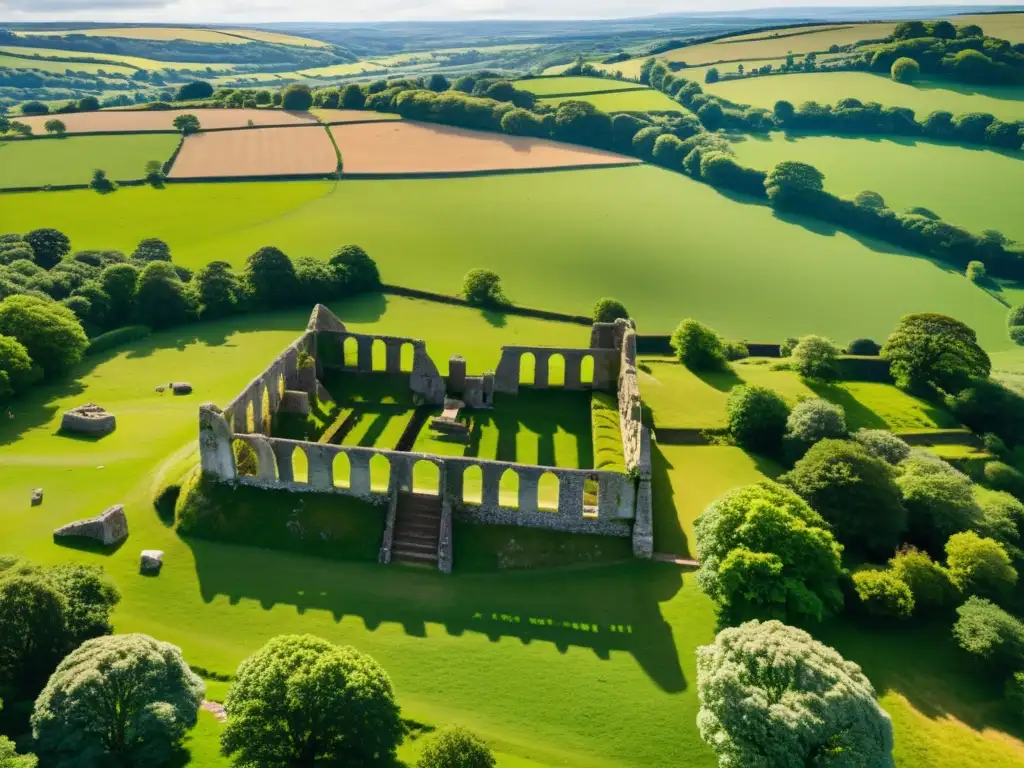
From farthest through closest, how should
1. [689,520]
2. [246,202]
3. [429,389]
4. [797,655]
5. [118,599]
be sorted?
[246,202] < [429,389] < [689,520] < [118,599] < [797,655]

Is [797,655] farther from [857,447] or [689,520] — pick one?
[857,447]

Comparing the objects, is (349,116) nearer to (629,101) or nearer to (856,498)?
(629,101)

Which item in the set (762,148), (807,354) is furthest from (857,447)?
(762,148)

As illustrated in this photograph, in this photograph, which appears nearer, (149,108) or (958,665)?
(958,665)

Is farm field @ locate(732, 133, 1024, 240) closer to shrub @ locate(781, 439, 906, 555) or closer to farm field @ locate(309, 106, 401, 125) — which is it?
farm field @ locate(309, 106, 401, 125)

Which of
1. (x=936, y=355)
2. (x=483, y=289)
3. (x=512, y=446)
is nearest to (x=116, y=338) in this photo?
(x=483, y=289)

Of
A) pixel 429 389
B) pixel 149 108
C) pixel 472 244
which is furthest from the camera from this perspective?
pixel 149 108
